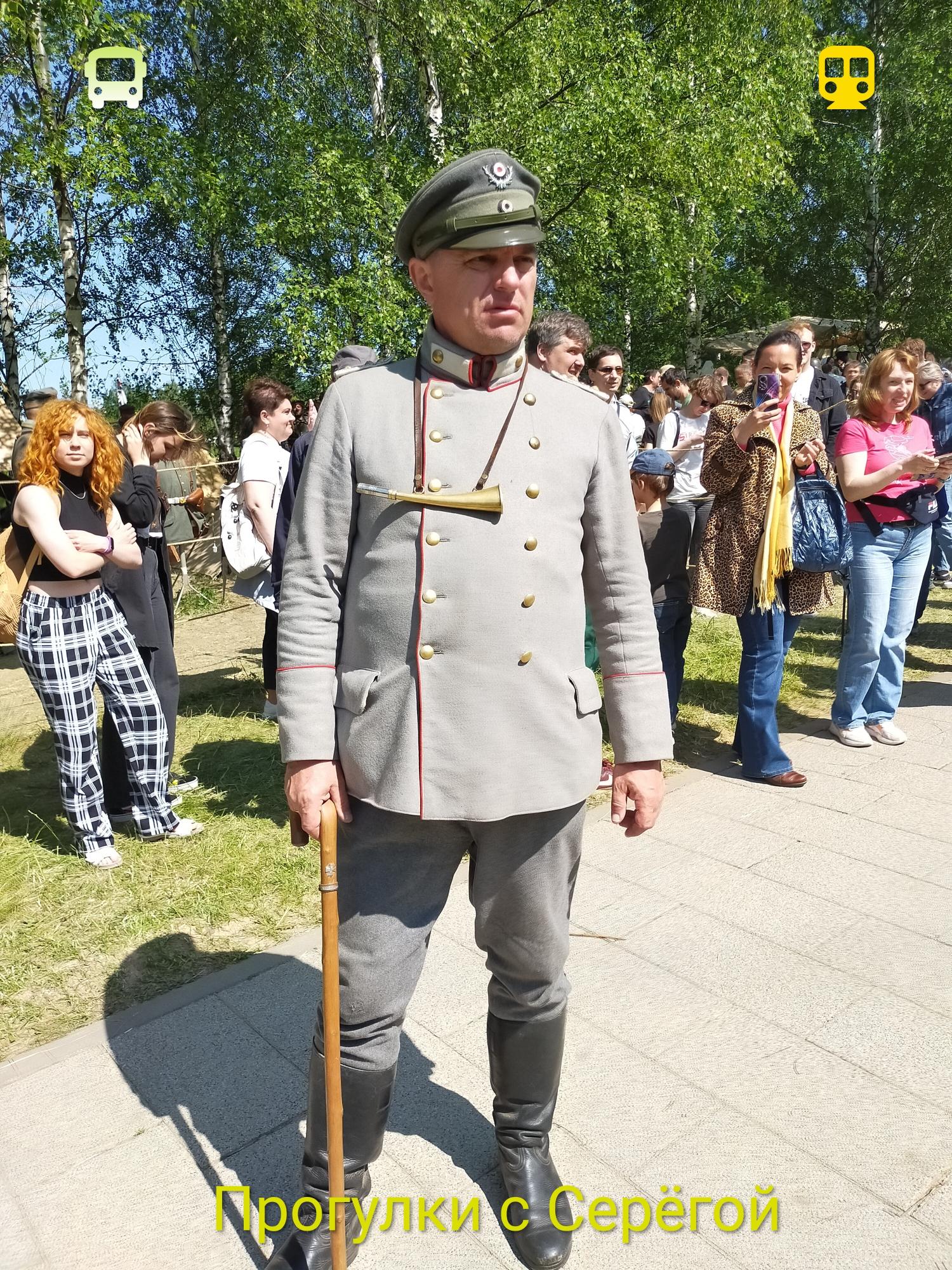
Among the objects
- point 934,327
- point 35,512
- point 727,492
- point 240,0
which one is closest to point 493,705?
point 35,512

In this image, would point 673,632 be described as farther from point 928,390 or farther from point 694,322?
point 694,322

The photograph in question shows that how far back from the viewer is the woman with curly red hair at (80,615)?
3.91 metres

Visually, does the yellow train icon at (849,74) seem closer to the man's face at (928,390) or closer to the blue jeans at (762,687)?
the man's face at (928,390)

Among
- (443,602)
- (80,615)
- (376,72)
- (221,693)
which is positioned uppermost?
(376,72)

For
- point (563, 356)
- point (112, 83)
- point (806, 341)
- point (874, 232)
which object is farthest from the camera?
point (874, 232)

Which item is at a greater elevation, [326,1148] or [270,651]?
[270,651]

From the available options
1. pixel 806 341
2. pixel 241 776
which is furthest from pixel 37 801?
pixel 806 341

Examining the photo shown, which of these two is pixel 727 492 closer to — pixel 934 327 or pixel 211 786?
pixel 211 786

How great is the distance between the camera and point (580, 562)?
81.6 inches

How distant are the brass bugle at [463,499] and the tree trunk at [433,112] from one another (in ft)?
44.0

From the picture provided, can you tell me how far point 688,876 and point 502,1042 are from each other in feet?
5.81

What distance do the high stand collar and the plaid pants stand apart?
2.54 meters

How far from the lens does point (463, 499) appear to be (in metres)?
1.90

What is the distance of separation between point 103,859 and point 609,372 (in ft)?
12.8
